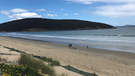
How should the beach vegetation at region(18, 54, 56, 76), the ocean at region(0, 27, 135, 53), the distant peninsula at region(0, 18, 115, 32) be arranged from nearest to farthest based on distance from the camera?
the beach vegetation at region(18, 54, 56, 76), the ocean at region(0, 27, 135, 53), the distant peninsula at region(0, 18, 115, 32)

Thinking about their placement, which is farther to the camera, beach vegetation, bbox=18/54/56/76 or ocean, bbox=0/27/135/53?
ocean, bbox=0/27/135/53

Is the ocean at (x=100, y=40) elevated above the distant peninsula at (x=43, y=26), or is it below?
below

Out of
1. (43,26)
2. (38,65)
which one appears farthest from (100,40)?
(43,26)

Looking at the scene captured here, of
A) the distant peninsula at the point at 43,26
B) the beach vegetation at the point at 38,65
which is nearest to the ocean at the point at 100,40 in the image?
the beach vegetation at the point at 38,65

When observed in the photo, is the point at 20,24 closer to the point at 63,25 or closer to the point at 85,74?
the point at 63,25

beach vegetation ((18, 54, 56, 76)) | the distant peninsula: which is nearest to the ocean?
beach vegetation ((18, 54, 56, 76))

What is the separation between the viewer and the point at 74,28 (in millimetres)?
132500

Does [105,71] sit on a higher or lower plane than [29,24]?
lower

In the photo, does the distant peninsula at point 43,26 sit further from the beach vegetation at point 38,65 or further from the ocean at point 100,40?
the beach vegetation at point 38,65

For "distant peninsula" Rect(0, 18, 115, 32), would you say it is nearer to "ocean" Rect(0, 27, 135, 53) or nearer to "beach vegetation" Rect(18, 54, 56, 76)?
"ocean" Rect(0, 27, 135, 53)

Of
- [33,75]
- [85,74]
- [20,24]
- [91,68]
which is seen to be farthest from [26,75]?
[20,24]

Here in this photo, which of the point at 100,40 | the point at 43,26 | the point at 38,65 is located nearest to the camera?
the point at 38,65

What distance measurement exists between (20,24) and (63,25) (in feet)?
160

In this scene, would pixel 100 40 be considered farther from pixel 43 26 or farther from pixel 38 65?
pixel 43 26
